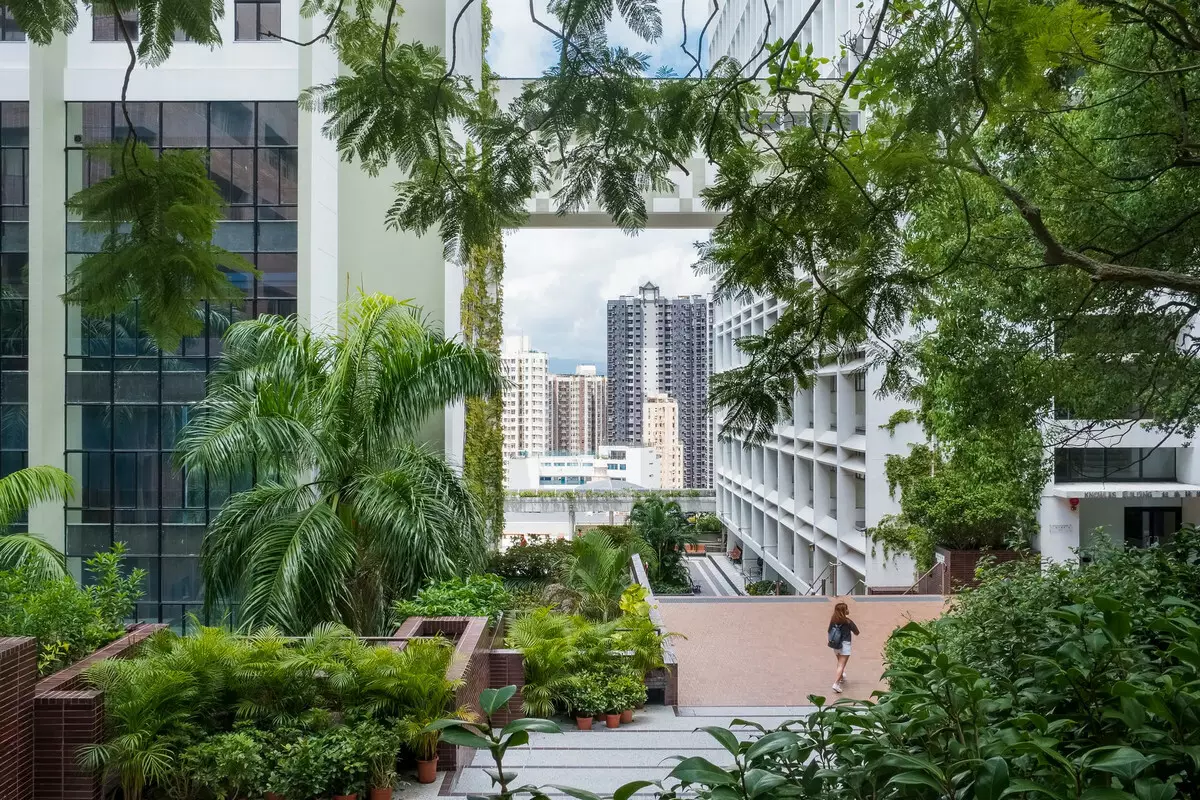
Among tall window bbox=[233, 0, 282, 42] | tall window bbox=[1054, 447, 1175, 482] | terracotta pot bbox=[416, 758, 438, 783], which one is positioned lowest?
terracotta pot bbox=[416, 758, 438, 783]

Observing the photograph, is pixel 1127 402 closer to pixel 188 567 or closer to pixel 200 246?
pixel 200 246

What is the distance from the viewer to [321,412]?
9172mm

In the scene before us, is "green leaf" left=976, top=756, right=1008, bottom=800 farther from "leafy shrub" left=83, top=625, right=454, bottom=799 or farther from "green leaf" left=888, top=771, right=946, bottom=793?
"leafy shrub" left=83, top=625, right=454, bottom=799

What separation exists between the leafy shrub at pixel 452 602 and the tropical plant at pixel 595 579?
308 cm

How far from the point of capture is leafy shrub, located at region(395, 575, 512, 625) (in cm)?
835

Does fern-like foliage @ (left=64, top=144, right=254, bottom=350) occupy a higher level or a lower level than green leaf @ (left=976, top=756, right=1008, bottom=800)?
higher

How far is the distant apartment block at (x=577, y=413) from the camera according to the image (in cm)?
7206

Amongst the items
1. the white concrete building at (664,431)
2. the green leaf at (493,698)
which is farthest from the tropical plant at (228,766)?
the white concrete building at (664,431)

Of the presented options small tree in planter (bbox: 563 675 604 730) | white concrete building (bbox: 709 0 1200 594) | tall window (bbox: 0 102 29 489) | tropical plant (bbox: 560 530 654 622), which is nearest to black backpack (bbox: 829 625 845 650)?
small tree in planter (bbox: 563 675 604 730)

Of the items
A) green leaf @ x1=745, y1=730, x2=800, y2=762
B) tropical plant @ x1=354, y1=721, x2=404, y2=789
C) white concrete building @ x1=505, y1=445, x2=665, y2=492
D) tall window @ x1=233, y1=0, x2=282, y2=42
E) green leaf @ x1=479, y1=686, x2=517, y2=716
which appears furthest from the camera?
white concrete building @ x1=505, y1=445, x2=665, y2=492

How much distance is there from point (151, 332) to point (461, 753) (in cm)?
453

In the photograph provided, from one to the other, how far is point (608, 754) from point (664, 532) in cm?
1714

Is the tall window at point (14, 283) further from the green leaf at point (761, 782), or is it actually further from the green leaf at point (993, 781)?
the green leaf at point (993, 781)

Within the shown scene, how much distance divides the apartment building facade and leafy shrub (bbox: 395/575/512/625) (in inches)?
133
